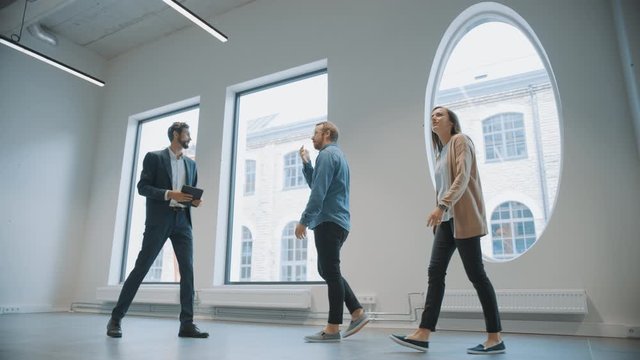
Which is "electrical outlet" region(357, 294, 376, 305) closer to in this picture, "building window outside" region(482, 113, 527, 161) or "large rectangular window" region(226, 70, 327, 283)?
"large rectangular window" region(226, 70, 327, 283)

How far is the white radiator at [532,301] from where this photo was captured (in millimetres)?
2689

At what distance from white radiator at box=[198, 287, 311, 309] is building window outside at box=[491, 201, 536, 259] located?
5.62 ft

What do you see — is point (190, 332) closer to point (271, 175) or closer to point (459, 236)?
point (459, 236)

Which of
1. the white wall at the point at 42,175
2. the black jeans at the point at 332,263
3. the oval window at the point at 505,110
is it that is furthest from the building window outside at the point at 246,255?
the white wall at the point at 42,175

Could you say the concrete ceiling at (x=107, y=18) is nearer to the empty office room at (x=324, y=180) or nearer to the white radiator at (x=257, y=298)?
the empty office room at (x=324, y=180)

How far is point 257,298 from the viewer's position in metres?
4.02

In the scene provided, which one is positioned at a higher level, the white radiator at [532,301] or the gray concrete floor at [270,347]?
the white radiator at [532,301]

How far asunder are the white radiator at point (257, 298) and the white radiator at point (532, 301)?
1.31 meters

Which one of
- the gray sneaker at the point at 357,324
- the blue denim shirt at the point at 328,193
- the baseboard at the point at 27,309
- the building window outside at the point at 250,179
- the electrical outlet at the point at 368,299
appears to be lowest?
the baseboard at the point at 27,309

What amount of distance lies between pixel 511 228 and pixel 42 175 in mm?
5648

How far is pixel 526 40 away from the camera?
3.49m

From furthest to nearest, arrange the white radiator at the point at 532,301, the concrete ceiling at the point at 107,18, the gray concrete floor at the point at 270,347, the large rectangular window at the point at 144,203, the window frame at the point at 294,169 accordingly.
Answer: the large rectangular window at the point at 144,203
the concrete ceiling at the point at 107,18
the window frame at the point at 294,169
the white radiator at the point at 532,301
the gray concrete floor at the point at 270,347

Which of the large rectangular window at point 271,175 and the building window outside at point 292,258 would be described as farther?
the large rectangular window at point 271,175

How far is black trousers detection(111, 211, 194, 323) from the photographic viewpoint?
2.62 meters
